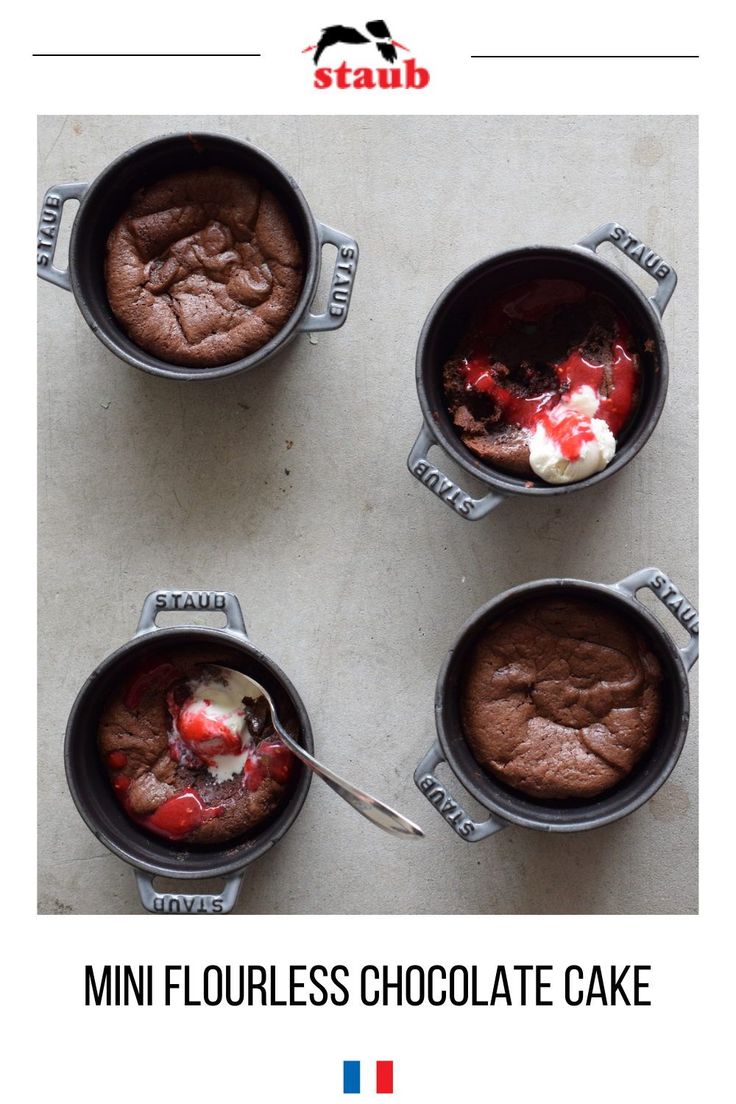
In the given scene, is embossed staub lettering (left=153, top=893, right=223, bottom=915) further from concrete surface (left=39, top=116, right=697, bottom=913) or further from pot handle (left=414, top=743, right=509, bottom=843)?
pot handle (left=414, top=743, right=509, bottom=843)

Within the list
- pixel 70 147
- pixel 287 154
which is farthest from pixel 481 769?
pixel 70 147

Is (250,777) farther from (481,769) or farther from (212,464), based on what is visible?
(212,464)

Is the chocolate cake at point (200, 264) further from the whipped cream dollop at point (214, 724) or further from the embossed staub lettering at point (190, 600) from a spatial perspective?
the whipped cream dollop at point (214, 724)

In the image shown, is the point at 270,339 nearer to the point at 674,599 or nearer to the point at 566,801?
the point at 674,599

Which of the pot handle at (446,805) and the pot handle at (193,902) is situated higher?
the pot handle at (446,805)

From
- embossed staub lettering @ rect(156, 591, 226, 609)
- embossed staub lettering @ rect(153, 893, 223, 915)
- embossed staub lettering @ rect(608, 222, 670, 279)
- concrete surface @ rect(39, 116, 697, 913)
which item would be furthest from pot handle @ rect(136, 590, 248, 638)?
embossed staub lettering @ rect(608, 222, 670, 279)

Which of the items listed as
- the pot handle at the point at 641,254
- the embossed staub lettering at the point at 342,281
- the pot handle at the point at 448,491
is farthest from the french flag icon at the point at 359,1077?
the pot handle at the point at 641,254
